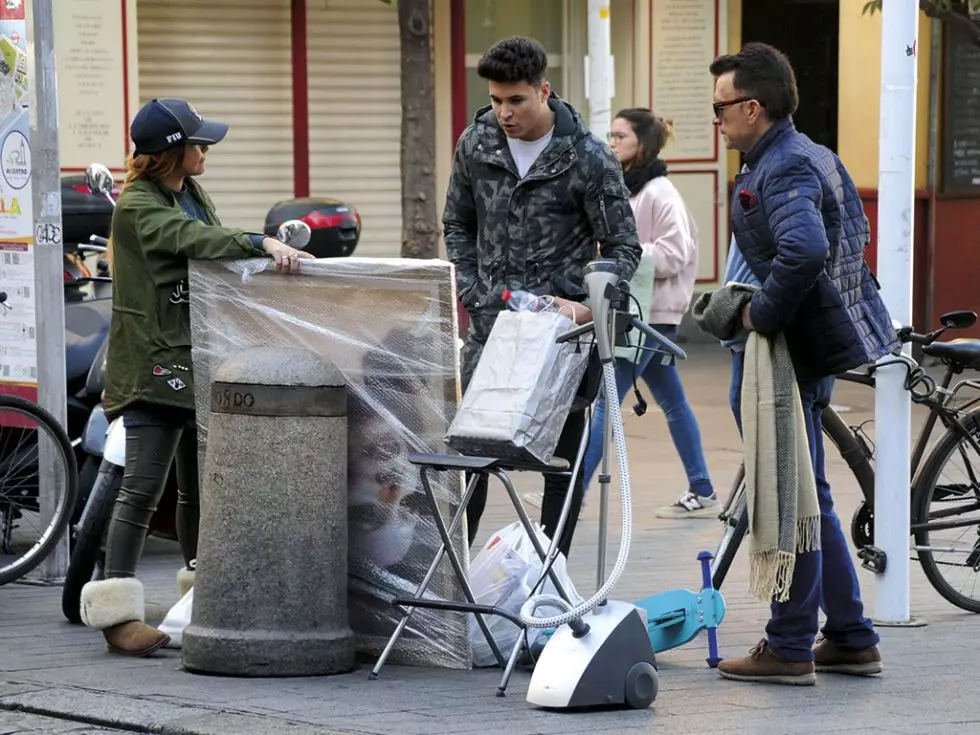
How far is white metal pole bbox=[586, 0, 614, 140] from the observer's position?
13.4 m

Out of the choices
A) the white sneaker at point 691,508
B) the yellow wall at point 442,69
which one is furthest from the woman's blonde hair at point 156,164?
the yellow wall at point 442,69

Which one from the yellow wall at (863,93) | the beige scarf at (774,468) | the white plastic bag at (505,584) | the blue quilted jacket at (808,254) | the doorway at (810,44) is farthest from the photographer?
the doorway at (810,44)

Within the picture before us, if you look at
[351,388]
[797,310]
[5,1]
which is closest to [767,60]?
[797,310]

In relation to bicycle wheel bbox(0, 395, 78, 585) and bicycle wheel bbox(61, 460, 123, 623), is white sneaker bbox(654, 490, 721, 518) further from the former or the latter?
bicycle wheel bbox(61, 460, 123, 623)

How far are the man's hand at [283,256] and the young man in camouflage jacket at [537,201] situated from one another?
0.64 meters

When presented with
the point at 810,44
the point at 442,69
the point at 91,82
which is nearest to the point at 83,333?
the point at 91,82

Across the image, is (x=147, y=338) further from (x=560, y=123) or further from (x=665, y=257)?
(x=665, y=257)

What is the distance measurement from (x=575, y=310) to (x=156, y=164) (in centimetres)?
144

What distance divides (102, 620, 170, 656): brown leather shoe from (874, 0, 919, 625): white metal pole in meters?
2.44

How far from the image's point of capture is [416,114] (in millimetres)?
14492

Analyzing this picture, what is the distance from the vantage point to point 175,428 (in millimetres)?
6453

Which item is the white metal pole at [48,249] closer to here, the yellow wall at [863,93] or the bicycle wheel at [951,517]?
the bicycle wheel at [951,517]

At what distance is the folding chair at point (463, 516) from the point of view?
18.8 feet

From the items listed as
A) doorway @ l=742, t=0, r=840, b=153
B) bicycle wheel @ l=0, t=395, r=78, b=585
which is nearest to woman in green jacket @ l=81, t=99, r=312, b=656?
bicycle wheel @ l=0, t=395, r=78, b=585
